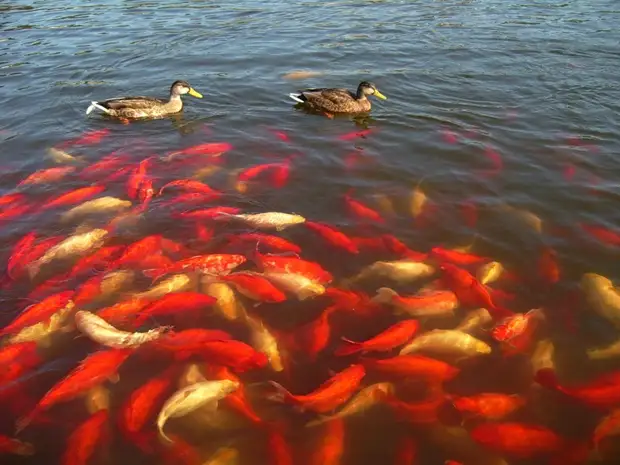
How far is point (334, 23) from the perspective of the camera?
63.0 feet

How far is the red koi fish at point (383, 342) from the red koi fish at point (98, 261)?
376 cm

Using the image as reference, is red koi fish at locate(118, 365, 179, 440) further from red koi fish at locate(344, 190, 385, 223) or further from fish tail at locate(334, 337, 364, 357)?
red koi fish at locate(344, 190, 385, 223)

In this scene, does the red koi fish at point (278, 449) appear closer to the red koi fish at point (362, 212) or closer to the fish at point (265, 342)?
the fish at point (265, 342)

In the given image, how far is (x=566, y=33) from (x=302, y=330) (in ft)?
49.6

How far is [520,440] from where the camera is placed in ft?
16.4

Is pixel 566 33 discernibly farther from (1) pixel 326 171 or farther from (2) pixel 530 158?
(1) pixel 326 171

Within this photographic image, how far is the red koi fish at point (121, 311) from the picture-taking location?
6.45 m

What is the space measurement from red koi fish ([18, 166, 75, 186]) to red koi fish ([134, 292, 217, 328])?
4570 millimetres

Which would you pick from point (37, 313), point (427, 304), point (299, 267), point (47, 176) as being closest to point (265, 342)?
point (299, 267)

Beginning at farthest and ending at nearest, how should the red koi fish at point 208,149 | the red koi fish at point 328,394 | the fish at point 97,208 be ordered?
the red koi fish at point 208,149
the fish at point 97,208
the red koi fish at point 328,394

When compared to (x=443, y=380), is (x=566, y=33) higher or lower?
higher

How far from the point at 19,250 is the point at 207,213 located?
9.36 feet

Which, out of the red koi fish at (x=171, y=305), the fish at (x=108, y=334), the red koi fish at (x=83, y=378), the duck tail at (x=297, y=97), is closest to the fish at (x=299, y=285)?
the red koi fish at (x=171, y=305)

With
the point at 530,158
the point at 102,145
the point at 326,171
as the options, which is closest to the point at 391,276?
Result: the point at 326,171
